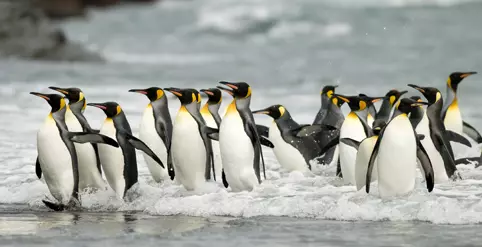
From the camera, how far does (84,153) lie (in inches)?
274

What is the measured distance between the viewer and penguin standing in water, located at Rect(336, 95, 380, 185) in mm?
7195

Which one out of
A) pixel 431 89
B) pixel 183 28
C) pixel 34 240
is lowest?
pixel 34 240

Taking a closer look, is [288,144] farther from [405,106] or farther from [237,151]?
[405,106]

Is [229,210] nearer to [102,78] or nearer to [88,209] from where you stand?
[88,209]

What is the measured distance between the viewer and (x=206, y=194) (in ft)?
22.4

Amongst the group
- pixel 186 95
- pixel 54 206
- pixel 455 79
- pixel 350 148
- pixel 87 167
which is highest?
pixel 455 79

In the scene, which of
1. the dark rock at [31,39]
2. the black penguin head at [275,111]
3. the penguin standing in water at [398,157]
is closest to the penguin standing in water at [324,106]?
the black penguin head at [275,111]

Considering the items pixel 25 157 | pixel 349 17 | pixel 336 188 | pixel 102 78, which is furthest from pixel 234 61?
pixel 336 188

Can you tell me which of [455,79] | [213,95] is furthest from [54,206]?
[455,79]

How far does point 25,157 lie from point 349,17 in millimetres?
32701

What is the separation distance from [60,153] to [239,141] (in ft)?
3.69

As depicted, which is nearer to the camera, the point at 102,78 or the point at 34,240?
the point at 34,240

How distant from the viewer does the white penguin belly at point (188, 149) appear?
7.05 metres

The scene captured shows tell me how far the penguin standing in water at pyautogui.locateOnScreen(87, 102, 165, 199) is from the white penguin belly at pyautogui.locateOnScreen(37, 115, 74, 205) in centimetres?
32
